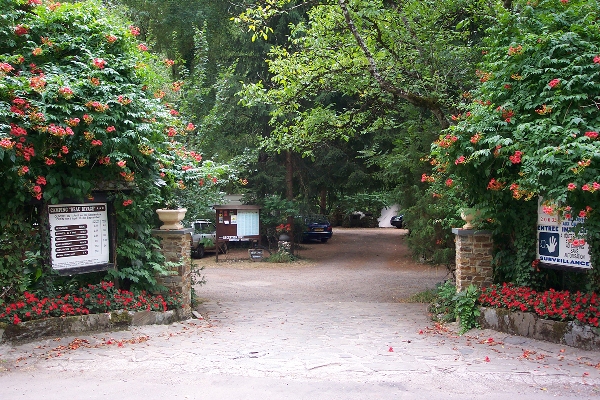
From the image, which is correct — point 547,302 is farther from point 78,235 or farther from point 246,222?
point 246,222

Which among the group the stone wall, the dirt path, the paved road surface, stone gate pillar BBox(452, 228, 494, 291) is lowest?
the dirt path

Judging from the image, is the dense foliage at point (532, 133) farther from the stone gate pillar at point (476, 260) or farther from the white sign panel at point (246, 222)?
the white sign panel at point (246, 222)

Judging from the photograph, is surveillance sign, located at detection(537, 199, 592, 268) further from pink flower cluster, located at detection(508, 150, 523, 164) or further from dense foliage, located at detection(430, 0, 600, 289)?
pink flower cluster, located at detection(508, 150, 523, 164)

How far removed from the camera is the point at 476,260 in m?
9.00

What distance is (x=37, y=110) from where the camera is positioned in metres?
6.98

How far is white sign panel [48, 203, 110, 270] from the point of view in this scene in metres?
7.88

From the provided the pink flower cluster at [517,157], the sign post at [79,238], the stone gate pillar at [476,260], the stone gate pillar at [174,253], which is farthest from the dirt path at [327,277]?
the pink flower cluster at [517,157]

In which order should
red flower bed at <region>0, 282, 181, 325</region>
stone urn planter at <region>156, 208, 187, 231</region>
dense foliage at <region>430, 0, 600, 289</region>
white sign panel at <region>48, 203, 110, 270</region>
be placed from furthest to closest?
1. stone urn planter at <region>156, 208, 187, 231</region>
2. white sign panel at <region>48, 203, 110, 270</region>
3. red flower bed at <region>0, 282, 181, 325</region>
4. dense foliage at <region>430, 0, 600, 289</region>

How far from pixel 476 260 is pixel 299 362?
3790 mm

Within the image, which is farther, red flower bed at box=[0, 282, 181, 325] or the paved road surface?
red flower bed at box=[0, 282, 181, 325]

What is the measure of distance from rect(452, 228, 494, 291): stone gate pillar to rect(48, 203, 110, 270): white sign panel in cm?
570

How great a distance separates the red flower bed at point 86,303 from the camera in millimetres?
7211

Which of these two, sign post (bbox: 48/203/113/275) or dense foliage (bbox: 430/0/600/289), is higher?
dense foliage (bbox: 430/0/600/289)

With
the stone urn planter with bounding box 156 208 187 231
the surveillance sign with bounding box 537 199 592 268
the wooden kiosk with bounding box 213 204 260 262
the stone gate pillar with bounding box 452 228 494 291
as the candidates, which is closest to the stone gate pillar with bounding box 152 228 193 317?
the stone urn planter with bounding box 156 208 187 231
